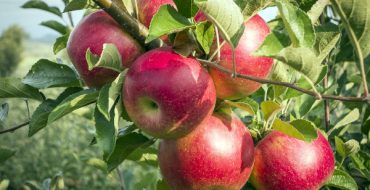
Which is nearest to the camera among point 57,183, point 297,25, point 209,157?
point 297,25

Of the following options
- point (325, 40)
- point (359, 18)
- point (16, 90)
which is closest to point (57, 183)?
point (16, 90)

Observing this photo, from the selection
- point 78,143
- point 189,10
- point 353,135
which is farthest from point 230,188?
point 78,143

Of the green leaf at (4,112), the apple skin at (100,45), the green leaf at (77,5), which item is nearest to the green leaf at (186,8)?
the apple skin at (100,45)

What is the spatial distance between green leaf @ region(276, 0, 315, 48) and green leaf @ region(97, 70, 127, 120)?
0.26m

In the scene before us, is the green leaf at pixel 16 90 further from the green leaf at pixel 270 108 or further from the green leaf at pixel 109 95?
the green leaf at pixel 270 108

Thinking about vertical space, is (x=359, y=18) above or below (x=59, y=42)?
above

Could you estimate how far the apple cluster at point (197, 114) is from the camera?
0.83 m

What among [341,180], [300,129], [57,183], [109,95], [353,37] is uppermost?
[353,37]

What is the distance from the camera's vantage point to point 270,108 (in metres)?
1.02

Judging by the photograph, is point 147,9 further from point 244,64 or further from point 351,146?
point 351,146

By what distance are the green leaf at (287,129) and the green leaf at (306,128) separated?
0.01 meters

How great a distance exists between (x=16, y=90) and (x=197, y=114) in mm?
425

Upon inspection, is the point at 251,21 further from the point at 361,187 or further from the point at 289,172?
the point at 361,187

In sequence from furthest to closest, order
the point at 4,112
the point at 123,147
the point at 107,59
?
1. the point at 4,112
2. the point at 123,147
3. the point at 107,59
